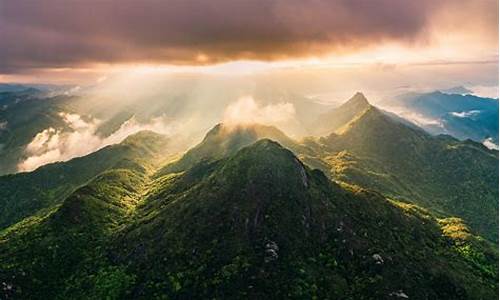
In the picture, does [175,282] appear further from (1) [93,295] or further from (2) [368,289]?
(2) [368,289]

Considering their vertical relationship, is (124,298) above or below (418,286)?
below

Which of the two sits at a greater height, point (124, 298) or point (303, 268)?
point (303, 268)

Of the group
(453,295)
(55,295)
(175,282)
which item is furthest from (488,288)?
(55,295)

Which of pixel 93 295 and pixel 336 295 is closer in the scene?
pixel 336 295

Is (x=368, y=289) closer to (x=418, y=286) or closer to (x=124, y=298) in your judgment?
(x=418, y=286)

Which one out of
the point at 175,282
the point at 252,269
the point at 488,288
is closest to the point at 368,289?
the point at 252,269

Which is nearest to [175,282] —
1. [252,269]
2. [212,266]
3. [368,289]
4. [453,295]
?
[212,266]

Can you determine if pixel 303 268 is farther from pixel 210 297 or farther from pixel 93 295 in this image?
pixel 93 295

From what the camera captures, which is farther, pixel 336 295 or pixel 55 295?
pixel 55 295
